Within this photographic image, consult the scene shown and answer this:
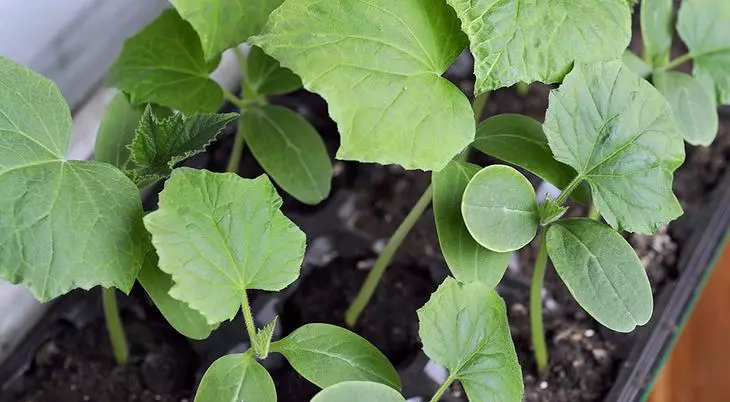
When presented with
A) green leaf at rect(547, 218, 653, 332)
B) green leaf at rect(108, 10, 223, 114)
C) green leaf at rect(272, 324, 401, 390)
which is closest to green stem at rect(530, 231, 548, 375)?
green leaf at rect(547, 218, 653, 332)

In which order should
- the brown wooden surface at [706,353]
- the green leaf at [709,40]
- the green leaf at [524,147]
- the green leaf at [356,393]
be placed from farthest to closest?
the brown wooden surface at [706,353] < the green leaf at [709,40] < the green leaf at [524,147] < the green leaf at [356,393]

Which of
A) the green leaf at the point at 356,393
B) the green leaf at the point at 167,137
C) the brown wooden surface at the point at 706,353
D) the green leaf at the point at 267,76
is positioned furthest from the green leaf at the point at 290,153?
the brown wooden surface at the point at 706,353

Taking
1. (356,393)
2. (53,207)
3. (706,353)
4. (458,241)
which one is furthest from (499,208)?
(706,353)

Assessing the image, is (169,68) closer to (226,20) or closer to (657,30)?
(226,20)

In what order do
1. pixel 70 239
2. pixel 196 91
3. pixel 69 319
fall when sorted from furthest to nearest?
pixel 69 319 < pixel 196 91 < pixel 70 239

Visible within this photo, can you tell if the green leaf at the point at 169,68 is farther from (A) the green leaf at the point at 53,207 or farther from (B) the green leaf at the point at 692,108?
(B) the green leaf at the point at 692,108

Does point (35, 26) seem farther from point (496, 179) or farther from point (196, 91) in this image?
point (496, 179)

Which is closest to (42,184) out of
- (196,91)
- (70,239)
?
(70,239)

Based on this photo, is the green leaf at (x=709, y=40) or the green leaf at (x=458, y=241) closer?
the green leaf at (x=458, y=241)
